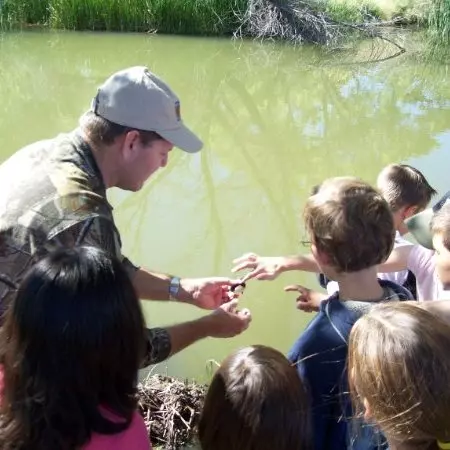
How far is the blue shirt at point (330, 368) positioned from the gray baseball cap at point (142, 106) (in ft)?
2.80

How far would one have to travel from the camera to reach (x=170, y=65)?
1077 centimetres

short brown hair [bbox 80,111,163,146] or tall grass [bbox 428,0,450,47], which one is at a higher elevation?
short brown hair [bbox 80,111,163,146]

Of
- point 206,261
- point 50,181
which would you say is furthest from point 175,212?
point 50,181

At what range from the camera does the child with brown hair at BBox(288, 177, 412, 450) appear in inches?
74.2

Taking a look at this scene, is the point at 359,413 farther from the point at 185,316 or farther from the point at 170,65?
the point at 170,65

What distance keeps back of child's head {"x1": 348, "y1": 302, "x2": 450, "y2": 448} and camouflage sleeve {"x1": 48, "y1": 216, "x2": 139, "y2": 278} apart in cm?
83

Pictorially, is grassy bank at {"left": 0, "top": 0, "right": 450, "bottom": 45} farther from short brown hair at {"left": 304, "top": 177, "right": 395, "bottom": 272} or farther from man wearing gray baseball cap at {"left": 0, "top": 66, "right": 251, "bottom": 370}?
short brown hair at {"left": 304, "top": 177, "right": 395, "bottom": 272}

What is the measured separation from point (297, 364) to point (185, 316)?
218cm

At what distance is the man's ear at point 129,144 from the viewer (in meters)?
2.26

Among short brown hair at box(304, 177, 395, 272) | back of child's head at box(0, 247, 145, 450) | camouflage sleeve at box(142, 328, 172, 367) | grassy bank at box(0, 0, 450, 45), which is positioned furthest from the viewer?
grassy bank at box(0, 0, 450, 45)

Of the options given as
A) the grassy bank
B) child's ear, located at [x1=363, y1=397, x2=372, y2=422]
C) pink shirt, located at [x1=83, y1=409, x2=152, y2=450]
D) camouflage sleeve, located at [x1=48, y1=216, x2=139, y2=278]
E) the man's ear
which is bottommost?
the grassy bank

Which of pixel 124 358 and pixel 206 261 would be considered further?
pixel 206 261

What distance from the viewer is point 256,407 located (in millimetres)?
1657

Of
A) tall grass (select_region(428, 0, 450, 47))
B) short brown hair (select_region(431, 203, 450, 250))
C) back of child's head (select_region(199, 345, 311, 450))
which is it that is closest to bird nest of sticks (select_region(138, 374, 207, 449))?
back of child's head (select_region(199, 345, 311, 450))
